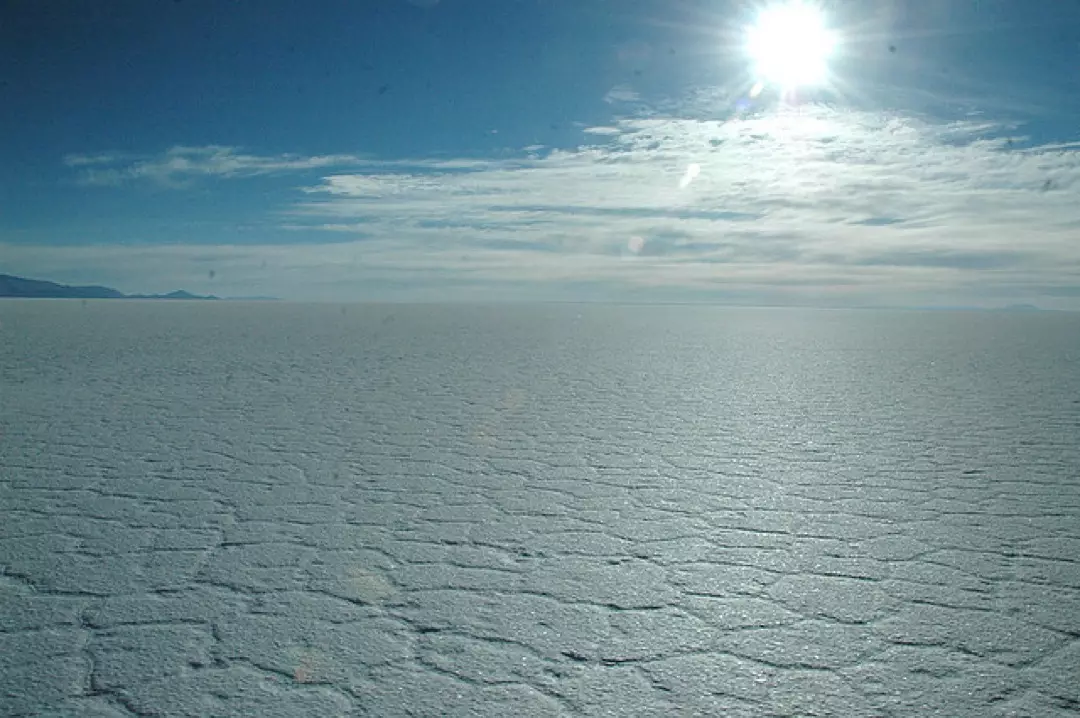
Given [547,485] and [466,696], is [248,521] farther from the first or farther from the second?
[466,696]

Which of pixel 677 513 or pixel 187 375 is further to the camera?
pixel 187 375

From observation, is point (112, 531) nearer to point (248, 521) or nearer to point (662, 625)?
point (248, 521)

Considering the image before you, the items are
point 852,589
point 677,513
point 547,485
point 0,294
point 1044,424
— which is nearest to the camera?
point 852,589

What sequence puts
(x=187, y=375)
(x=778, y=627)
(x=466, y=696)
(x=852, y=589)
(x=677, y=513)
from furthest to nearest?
(x=187, y=375), (x=677, y=513), (x=852, y=589), (x=778, y=627), (x=466, y=696)

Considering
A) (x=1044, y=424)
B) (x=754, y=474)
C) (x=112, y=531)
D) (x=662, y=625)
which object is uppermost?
(x=1044, y=424)

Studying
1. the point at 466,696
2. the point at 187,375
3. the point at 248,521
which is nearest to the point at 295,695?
the point at 466,696

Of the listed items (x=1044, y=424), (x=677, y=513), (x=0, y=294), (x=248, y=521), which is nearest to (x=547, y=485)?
(x=677, y=513)

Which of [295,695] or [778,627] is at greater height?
[778,627]
